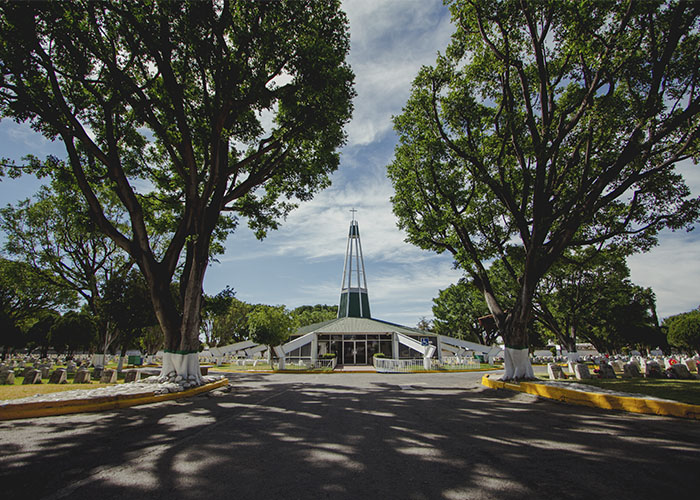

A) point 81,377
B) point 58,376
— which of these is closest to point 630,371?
point 81,377

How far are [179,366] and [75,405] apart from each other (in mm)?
3519

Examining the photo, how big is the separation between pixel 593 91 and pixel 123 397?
15.8 m

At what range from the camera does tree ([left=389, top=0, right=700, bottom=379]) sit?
926 centimetres

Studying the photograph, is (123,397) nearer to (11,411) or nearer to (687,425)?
(11,411)

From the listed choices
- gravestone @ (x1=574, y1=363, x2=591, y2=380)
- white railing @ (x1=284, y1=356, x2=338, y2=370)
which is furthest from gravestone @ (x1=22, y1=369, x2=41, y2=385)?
gravestone @ (x1=574, y1=363, x2=591, y2=380)

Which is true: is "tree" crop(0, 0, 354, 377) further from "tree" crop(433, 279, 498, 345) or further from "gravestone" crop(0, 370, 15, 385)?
"tree" crop(433, 279, 498, 345)

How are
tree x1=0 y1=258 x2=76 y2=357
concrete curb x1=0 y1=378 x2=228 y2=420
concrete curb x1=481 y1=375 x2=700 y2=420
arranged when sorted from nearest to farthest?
concrete curb x1=481 y1=375 x2=700 y2=420 → concrete curb x1=0 y1=378 x2=228 y2=420 → tree x1=0 y1=258 x2=76 y2=357

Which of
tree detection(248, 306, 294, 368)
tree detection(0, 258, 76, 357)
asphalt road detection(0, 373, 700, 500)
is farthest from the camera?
tree detection(0, 258, 76, 357)

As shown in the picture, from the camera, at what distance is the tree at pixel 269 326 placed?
21688 mm

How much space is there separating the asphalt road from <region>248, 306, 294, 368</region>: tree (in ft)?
49.5

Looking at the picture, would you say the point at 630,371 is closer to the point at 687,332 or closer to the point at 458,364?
the point at 458,364

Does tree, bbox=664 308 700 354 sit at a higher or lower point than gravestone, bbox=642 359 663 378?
higher

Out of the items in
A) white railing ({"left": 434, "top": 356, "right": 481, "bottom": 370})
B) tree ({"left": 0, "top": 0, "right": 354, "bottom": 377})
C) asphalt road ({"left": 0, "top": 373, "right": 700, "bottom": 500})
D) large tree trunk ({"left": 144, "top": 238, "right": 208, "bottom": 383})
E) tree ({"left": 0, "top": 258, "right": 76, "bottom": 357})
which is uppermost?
tree ({"left": 0, "top": 0, "right": 354, "bottom": 377})

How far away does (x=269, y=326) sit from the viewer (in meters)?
21.7
